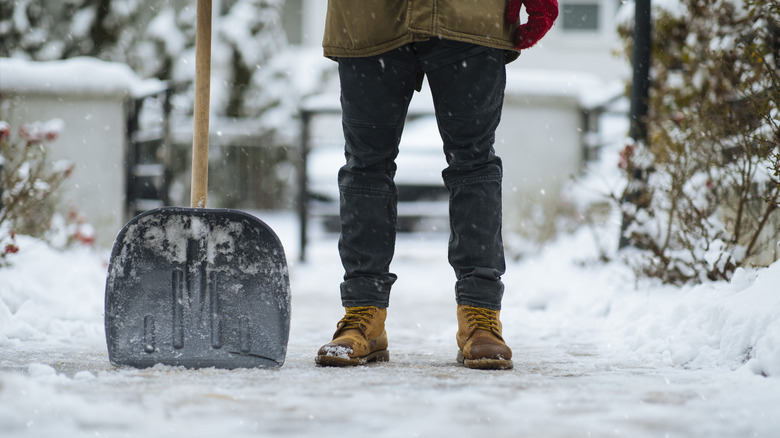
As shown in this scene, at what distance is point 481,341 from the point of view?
89.4 inches

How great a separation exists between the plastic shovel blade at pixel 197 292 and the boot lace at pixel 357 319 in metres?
0.22

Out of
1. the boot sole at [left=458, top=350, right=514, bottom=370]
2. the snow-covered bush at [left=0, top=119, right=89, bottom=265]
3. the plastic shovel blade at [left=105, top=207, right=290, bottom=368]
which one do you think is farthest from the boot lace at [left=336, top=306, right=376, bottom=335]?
the snow-covered bush at [left=0, top=119, right=89, bottom=265]

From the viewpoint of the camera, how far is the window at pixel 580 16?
41.6 ft

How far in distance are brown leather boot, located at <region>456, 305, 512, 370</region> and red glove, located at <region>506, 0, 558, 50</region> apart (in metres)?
0.86

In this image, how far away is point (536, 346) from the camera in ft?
9.45

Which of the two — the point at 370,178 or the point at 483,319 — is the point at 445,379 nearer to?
the point at 483,319

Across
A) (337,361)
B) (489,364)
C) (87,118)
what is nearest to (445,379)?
(489,364)

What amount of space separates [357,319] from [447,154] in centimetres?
62

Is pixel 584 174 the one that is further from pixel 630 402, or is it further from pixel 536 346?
pixel 630 402

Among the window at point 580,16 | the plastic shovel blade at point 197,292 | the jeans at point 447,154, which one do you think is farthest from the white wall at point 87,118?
the window at point 580,16

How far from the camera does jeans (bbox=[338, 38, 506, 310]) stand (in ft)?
7.80

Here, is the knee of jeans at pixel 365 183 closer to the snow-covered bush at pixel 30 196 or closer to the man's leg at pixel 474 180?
the man's leg at pixel 474 180

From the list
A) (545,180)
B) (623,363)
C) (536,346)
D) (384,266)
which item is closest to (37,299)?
(384,266)

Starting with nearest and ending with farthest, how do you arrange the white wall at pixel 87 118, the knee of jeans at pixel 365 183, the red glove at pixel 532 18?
1. the red glove at pixel 532 18
2. the knee of jeans at pixel 365 183
3. the white wall at pixel 87 118
